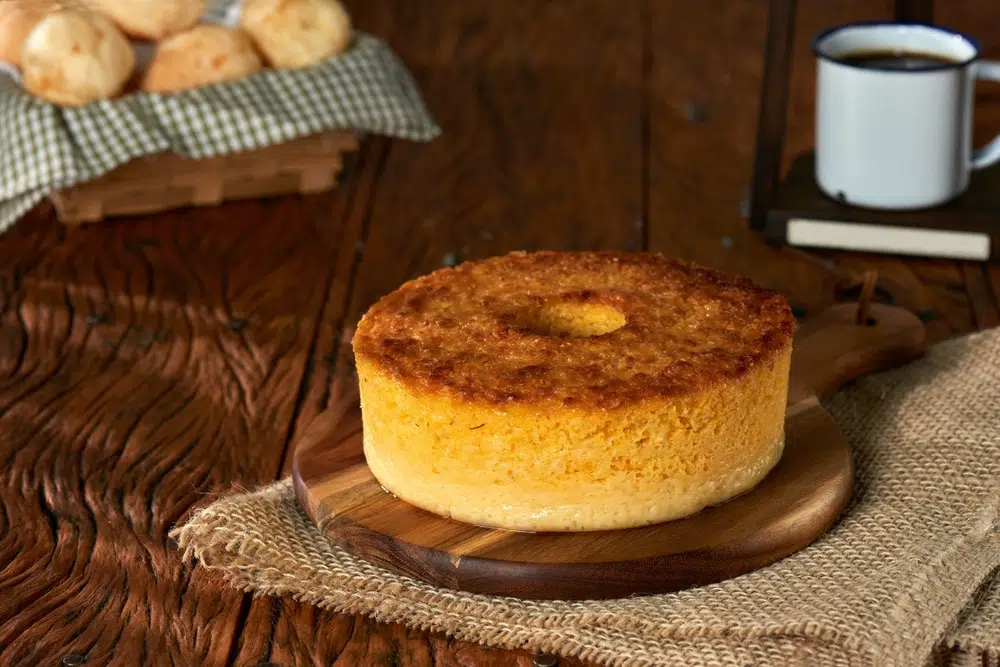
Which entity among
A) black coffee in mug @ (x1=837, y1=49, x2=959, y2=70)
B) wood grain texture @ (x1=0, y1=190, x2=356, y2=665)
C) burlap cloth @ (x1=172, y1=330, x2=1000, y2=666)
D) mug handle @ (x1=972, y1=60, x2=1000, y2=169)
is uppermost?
black coffee in mug @ (x1=837, y1=49, x2=959, y2=70)

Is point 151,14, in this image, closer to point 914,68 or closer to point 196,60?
point 196,60

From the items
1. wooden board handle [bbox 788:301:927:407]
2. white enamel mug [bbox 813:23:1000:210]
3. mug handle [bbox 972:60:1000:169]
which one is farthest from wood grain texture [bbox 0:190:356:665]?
mug handle [bbox 972:60:1000:169]

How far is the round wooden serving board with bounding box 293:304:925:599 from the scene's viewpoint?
96 centimetres

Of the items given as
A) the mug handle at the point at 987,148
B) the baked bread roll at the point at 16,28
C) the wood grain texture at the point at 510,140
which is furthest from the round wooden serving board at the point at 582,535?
the baked bread roll at the point at 16,28

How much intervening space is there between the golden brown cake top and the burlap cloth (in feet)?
0.46

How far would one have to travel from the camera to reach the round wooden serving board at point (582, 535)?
3.17 ft

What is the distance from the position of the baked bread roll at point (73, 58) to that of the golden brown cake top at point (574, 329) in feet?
2.23

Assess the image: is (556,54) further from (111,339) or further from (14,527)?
(14,527)

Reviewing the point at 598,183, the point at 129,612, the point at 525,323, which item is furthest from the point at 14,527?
the point at 598,183

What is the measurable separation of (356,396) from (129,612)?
0.27 metres

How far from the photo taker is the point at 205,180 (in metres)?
1.77

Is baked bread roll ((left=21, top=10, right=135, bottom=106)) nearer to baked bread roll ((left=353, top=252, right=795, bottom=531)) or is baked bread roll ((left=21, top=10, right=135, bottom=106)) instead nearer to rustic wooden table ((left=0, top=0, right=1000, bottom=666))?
rustic wooden table ((left=0, top=0, right=1000, bottom=666))

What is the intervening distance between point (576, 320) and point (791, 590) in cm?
29

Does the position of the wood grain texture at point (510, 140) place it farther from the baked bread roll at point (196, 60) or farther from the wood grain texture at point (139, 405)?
the baked bread roll at point (196, 60)
